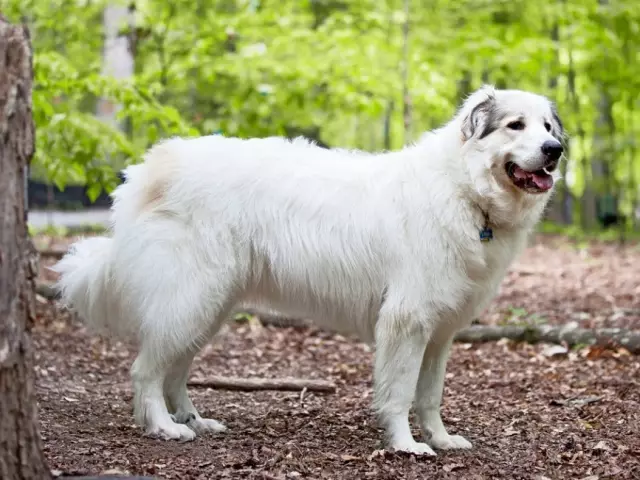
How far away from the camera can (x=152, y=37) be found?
8.82 m

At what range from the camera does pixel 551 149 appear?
3730 millimetres

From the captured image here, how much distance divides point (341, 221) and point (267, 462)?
1212 mm

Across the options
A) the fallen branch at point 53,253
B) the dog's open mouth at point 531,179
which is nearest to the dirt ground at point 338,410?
the dog's open mouth at point 531,179

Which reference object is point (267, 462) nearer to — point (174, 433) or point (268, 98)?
point (174, 433)

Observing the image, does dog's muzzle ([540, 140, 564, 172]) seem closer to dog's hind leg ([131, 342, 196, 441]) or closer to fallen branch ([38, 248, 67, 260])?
dog's hind leg ([131, 342, 196, 441])

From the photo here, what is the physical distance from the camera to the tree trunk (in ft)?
8.07

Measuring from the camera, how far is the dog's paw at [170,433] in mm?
4039

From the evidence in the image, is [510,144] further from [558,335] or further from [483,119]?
[558,335]

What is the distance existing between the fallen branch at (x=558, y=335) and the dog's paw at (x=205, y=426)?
2431 mm

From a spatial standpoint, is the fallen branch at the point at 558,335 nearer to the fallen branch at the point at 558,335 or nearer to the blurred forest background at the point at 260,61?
the fallen branch at the point at 558,335

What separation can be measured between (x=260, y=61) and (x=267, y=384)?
441cm

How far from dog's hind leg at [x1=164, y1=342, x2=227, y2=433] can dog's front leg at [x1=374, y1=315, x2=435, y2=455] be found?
0.95m

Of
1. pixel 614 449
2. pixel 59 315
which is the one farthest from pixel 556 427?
pixel 59 315

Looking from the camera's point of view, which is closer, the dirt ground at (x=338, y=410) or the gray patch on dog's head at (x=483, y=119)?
the dirt ground at (x=338, y=410)
